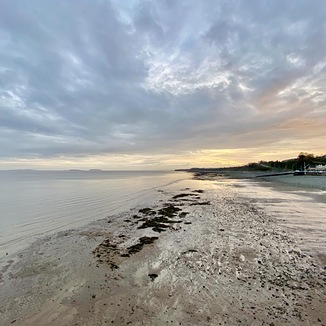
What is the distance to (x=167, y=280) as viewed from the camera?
6277mm

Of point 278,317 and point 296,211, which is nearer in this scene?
point 278,317

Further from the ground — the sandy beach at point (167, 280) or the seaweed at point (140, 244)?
the sandy beach at point (167, 280)

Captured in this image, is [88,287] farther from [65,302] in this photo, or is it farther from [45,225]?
[45,225]

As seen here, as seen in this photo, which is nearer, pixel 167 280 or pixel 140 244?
pixel 167 280

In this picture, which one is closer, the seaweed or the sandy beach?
the sandy beach

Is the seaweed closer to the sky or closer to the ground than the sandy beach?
closer to the ground

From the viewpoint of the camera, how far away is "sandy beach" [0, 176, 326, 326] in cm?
475

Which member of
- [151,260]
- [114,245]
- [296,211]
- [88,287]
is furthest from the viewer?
[296,211]

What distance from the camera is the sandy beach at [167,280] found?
4.75 metres

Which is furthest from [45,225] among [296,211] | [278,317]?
[296,211]

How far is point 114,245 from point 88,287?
3.60 m

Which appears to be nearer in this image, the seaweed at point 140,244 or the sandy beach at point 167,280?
the sandy beach at point 167,280

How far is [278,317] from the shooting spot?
456 cm

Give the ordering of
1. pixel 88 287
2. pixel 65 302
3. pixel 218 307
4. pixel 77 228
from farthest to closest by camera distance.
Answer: pixel 77 228
pixel 88 287
pixel 65 302
pixel 218 307
